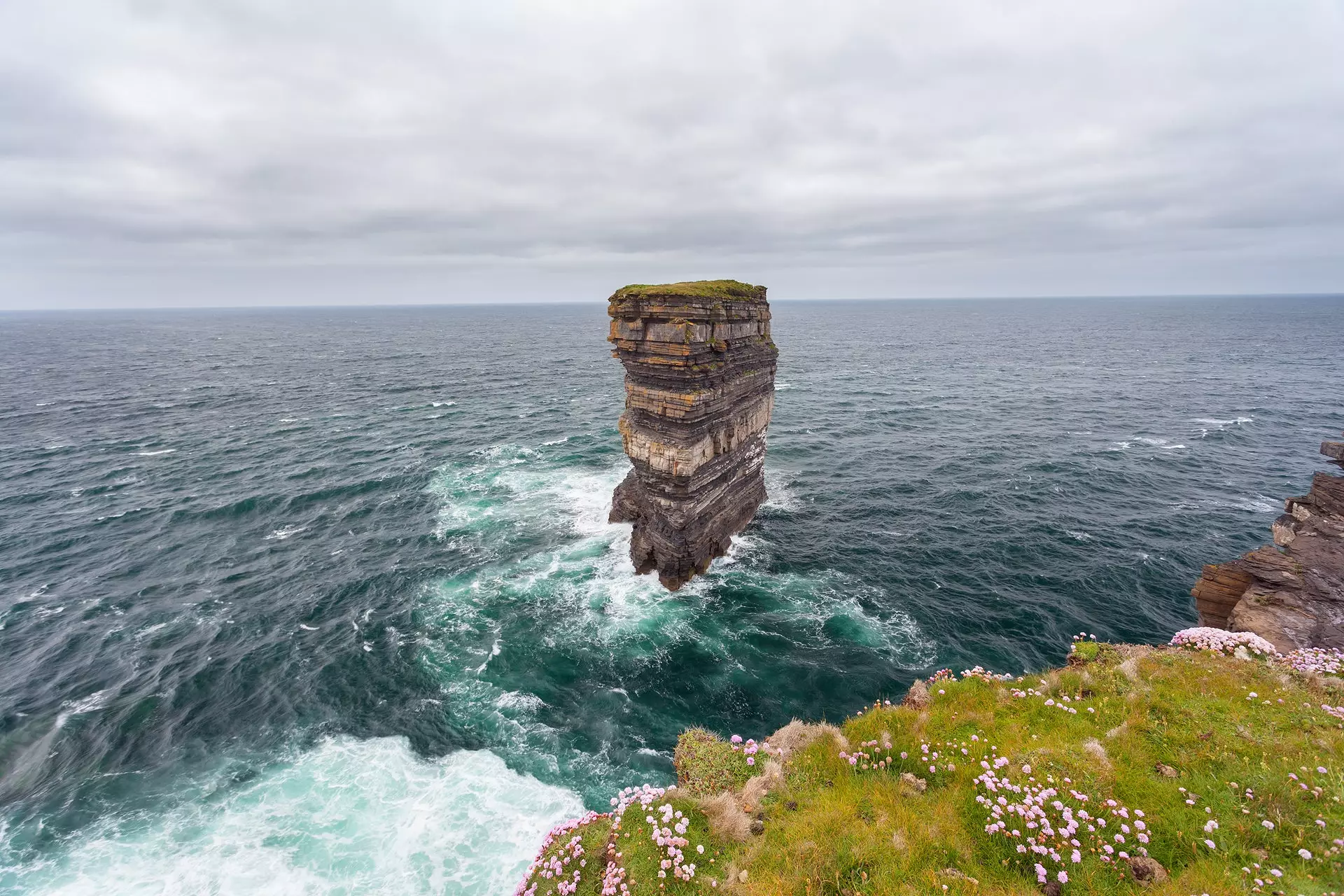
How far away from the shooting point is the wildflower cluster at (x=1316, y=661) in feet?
53.2

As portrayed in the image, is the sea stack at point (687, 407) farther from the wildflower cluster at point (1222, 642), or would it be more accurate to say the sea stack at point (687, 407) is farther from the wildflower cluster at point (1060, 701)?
the wildflower cluster at point (1222, 642)

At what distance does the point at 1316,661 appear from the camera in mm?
17125

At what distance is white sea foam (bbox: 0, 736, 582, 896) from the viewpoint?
17.7 meters

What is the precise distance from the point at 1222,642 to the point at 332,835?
3235cm

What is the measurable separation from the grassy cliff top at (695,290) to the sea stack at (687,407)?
0.08 meters

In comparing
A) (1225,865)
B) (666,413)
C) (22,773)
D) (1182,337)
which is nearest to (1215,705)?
(1225,865)

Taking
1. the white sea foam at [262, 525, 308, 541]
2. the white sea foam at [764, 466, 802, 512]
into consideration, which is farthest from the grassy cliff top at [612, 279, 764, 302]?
the white sea foam at [262, 525, 308, 541]

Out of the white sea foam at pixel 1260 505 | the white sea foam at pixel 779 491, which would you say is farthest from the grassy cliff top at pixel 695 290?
the white sea foam at pixel 1260 505

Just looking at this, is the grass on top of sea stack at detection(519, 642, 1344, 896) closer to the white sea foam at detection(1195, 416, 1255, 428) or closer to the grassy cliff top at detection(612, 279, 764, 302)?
the grassy cliff top at detection(612, 279, 764, 302)

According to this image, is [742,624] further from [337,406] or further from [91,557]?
[337,406]

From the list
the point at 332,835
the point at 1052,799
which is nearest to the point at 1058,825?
the point at 1052,799

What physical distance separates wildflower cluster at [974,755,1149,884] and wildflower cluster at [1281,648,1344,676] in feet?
34.6

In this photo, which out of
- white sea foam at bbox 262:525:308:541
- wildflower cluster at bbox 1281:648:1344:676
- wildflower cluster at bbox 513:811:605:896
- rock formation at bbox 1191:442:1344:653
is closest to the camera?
wildflower cluster at bbox 513:811:605:896

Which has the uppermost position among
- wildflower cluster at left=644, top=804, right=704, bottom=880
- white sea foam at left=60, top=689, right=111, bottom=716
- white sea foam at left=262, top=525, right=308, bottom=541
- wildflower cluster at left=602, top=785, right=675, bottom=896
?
wildflower cluster at left=644, top=804, right=704, bottom=880
